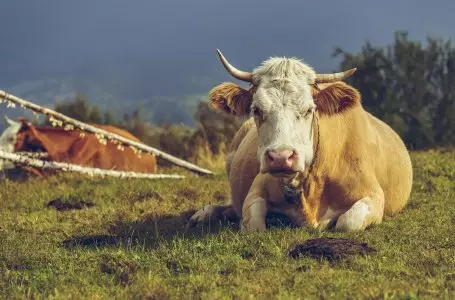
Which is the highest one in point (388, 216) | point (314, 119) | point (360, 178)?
point (314, 119)

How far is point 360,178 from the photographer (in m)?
8.48

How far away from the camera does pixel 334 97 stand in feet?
26.6

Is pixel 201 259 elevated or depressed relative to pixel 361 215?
depressed

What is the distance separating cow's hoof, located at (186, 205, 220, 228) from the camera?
937cm

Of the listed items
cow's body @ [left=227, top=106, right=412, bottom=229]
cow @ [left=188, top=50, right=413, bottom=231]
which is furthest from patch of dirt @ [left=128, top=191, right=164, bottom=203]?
cow @ [left=188, top=50, right=413, bottom=231]

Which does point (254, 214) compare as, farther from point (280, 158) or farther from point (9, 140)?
point (9, 140)

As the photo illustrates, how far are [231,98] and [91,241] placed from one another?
2.26 metres

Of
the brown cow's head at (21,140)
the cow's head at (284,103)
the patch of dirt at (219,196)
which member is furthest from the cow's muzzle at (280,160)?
the brown cow's head at (21,140)

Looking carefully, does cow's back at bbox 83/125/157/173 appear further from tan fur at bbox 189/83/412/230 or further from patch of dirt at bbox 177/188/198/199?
tan fur at bbox 189/83/412/230

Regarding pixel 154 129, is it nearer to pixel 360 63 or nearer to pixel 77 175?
pixel 360 63

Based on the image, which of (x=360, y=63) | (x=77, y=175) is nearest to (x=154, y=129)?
(x=360, y=63)

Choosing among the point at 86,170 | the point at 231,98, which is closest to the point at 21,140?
→ the point at 86,170

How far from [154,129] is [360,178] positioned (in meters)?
21.7

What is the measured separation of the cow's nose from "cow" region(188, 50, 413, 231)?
12 mm
